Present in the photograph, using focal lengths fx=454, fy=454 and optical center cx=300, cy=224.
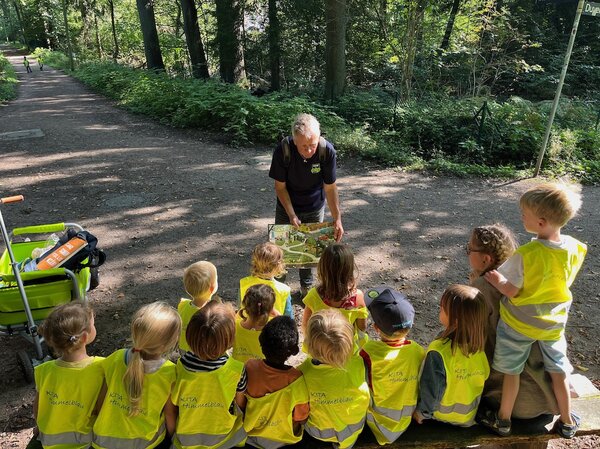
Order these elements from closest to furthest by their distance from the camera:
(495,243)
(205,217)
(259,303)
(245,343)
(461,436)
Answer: (461,436), (495,243), (259,303), (245,343), (205,217)

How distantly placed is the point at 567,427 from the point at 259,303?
188cm

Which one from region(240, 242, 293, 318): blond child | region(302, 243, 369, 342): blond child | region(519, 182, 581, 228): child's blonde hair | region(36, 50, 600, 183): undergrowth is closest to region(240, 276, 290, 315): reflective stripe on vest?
region(240, 242, 293, 318): blond child

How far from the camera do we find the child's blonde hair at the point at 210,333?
228cm

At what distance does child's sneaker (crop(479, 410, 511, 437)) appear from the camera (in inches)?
101

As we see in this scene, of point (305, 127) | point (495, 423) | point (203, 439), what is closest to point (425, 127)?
point (305, 127)

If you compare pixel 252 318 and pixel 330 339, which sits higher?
pixel 330 339

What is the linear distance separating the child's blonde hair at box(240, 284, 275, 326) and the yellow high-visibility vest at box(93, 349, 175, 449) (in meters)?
0.66

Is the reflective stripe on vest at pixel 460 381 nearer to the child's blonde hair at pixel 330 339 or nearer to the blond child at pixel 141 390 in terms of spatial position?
the child's blonde hair at pixel 330 339

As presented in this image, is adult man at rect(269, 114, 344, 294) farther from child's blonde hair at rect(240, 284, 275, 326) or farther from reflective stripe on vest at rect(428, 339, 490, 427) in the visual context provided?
reflective stripe on vest at rect(428, 339, 490, 427)

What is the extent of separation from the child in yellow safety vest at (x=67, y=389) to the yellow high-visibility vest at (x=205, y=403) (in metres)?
0.44

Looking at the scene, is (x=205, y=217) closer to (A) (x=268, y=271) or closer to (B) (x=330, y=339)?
(A) (x=268, y=271)

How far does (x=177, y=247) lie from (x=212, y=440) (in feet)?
12.8

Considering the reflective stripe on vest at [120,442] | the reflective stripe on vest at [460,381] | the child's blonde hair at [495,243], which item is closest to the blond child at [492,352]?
the child's blonde hair at [495,243]

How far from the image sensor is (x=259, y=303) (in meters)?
2.80
